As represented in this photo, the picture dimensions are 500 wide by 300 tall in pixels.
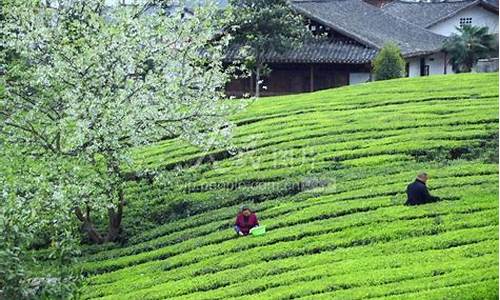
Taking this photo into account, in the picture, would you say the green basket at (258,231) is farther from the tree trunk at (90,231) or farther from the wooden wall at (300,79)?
the wooden wall at (300,79)

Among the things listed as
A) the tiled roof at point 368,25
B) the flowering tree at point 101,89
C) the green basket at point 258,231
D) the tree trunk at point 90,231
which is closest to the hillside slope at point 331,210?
the green basket at point 258,231

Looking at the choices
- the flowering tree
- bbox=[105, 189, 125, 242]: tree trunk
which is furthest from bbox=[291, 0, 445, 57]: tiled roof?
bbox=[105, 189, 125, 242]: tree trunk

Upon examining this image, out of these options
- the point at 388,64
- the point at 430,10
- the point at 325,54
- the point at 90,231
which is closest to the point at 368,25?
the point at 325,54

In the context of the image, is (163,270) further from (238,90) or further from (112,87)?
(238,90)

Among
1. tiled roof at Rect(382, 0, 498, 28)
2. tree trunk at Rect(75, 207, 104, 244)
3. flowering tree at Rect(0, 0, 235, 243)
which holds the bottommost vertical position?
tree trunk at Rect(75, 207, 104, 244)

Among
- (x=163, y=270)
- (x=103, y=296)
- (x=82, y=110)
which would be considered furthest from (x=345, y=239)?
(x=82, y=110)

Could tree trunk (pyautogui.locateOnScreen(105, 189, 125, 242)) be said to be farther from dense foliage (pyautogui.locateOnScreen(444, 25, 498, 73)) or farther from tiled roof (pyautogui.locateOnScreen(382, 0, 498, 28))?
tiled roof (pyautogui.locateOnScreen(382, 0, 498, 28))

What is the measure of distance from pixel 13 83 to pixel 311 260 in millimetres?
7823

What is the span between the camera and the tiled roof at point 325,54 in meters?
35.0

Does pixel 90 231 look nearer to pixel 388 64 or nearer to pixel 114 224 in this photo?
pixel 114 224

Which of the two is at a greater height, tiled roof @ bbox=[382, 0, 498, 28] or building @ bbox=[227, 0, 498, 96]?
tiled roof @ bbox=[382, 0, 498, 28]

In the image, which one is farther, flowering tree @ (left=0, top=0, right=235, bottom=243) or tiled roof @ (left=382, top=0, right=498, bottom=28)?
tiled roof @ (left=382, top=0, right=498, bottom=28)

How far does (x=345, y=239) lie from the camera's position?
48.2ft

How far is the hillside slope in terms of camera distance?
12.7 metres
